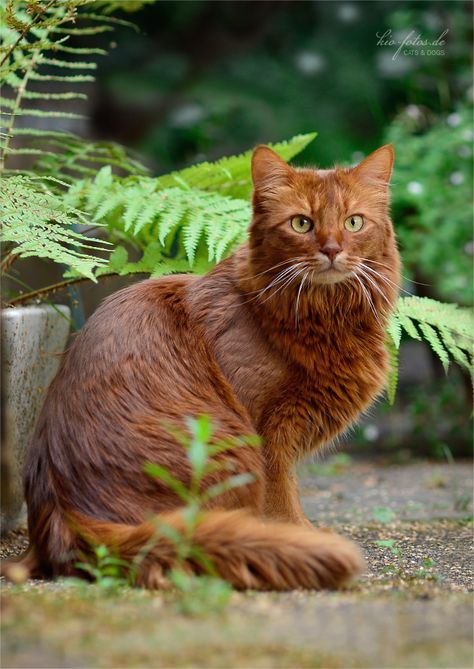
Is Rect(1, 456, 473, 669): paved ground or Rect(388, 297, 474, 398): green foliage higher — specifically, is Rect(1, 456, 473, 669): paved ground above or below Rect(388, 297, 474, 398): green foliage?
below

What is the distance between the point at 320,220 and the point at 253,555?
1017 mm

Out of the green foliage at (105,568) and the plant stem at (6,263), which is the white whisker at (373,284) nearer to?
the green foliage at (105,568)

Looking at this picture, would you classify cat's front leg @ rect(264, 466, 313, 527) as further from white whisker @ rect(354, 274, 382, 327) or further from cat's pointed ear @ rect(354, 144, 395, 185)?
cat's pointed ear @ rect(354, 144, 395, 185)

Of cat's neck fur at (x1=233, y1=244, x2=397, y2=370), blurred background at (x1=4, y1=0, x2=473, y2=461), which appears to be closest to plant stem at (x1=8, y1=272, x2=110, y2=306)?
cat's neck fur at (x1=233, y1=244, x2=397, y2=370)

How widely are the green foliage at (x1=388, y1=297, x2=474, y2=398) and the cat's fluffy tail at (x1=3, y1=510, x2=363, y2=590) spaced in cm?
113

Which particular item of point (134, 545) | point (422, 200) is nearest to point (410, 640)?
point (134, 545)

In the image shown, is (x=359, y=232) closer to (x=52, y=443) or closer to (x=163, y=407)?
(x=163, y=407)

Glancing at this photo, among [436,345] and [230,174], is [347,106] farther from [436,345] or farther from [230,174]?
[436,345]

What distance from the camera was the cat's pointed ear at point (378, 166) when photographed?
2674 millimetres

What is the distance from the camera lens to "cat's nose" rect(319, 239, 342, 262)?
2449mm

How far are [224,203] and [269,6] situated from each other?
507 centimetres

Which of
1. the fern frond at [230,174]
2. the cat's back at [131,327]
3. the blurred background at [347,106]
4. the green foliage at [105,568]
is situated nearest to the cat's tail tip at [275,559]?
the green foliage at [105,568]

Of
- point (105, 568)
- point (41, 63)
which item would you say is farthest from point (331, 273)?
point (41, 63)

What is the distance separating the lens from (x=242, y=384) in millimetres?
2484
